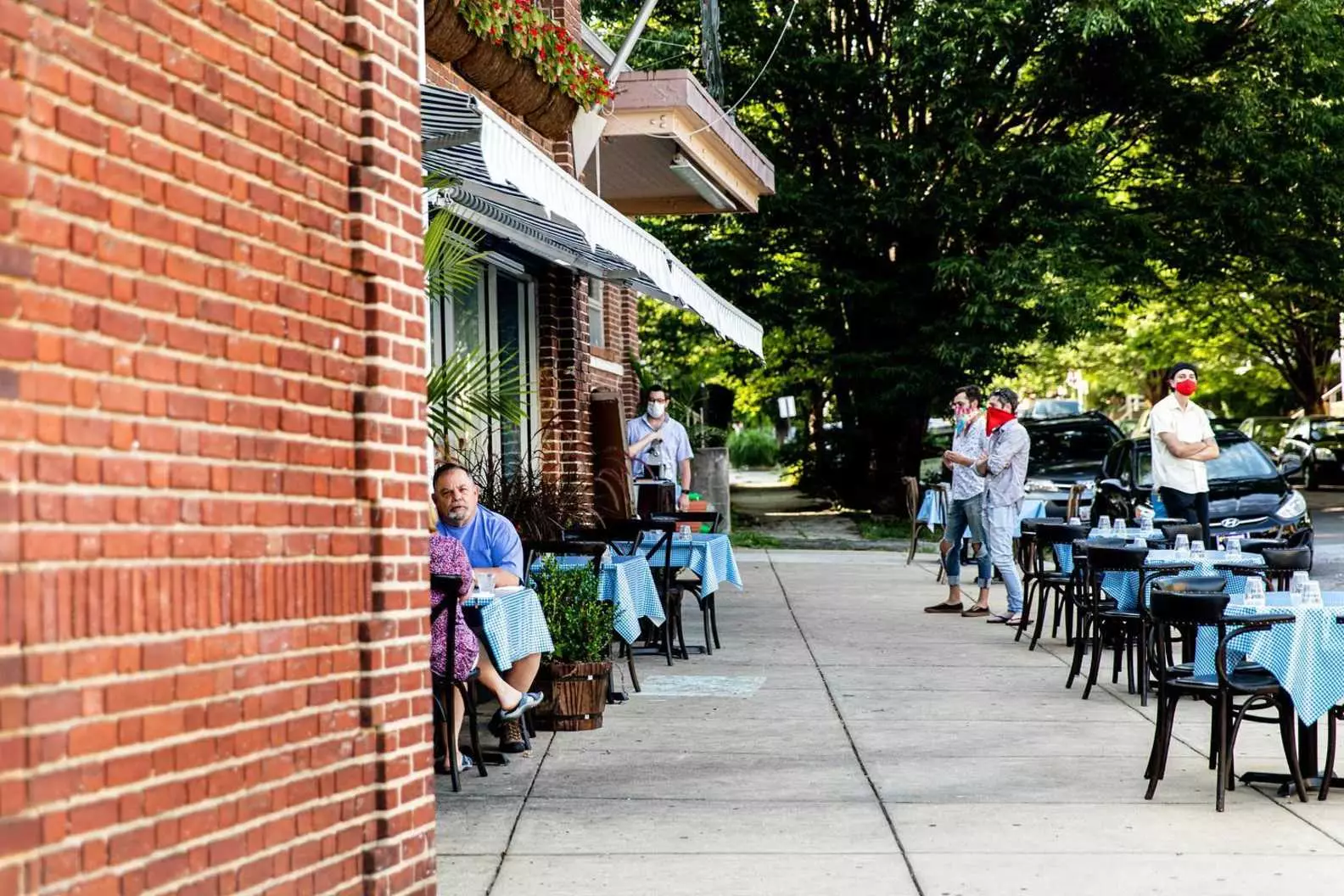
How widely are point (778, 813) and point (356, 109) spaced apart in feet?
11.9

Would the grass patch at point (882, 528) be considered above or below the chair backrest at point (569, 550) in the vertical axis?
below

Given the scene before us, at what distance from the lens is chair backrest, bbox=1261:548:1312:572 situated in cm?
932

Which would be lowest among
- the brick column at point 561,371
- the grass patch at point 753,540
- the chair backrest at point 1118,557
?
the grass patch at point 753,540

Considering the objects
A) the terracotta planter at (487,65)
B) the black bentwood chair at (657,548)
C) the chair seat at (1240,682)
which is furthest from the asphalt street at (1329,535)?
the terracotta planter at (487,65)

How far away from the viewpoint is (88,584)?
138 inches

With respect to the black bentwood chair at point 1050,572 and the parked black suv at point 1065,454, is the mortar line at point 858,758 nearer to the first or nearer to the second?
the black bentwood chair at point 1050,572

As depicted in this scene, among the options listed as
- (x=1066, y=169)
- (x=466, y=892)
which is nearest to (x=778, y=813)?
(x=466, y=892)

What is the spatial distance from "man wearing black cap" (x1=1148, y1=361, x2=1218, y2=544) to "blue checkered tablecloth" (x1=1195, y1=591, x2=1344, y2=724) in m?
5.27

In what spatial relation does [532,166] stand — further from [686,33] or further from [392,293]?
[686,33]

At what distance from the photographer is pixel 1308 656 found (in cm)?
700

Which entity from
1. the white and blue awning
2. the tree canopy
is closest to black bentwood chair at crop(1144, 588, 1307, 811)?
the white and blue awning

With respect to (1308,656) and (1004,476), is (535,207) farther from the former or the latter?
(1004,476)

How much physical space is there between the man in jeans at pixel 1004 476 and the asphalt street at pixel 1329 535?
431 cm

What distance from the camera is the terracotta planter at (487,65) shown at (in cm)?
1080
